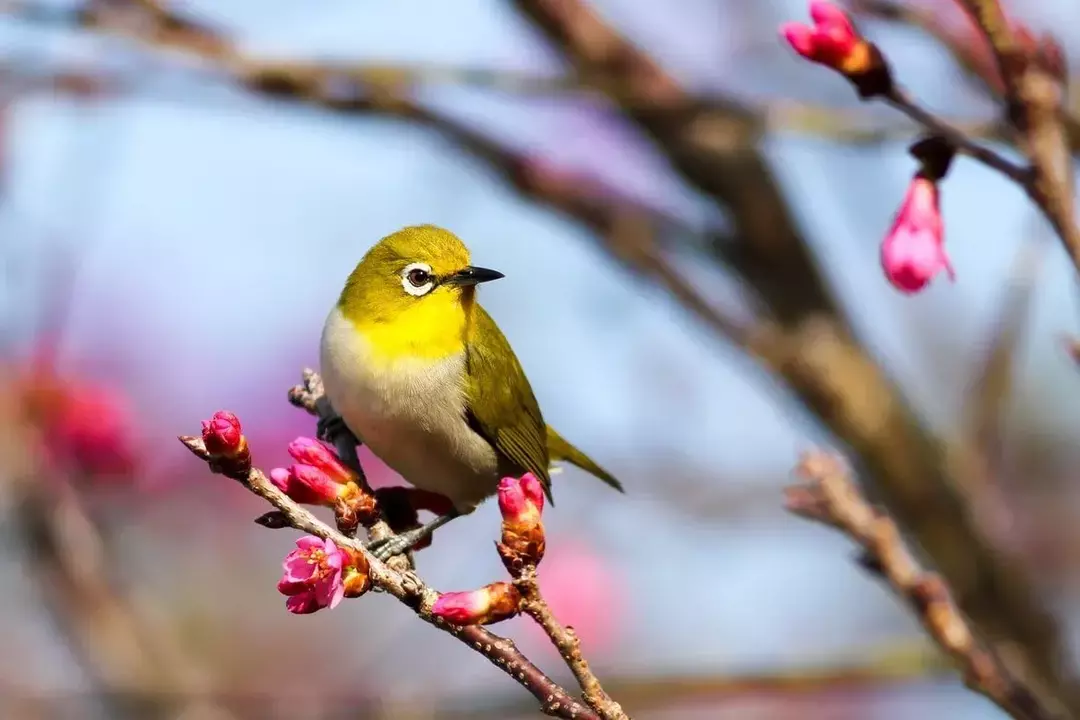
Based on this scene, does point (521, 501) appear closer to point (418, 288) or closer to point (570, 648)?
point (570, 648)

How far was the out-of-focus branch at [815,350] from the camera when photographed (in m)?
4.25

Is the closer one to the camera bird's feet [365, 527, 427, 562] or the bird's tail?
bird's feet [365, 527, 427, 562]

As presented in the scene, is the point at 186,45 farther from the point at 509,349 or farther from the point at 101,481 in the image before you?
the point at 101,481

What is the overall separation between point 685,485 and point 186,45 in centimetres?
428

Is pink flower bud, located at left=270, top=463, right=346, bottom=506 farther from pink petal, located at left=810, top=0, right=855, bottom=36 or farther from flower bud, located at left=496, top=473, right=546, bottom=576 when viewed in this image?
pink petal, located at left=810, top=0, right=855, bottom=36

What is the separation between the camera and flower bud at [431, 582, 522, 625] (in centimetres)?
227

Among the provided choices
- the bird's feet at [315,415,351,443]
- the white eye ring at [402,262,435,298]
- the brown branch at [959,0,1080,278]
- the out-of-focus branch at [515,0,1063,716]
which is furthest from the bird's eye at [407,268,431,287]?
the brown branch at [959,0,1080,278]

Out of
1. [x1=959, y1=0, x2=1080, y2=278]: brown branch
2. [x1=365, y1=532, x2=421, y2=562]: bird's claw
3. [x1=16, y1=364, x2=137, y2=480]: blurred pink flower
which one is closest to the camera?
[x1=959, y1=0, x2=1080, y2=278]: brown branch

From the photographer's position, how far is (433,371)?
3555 mm

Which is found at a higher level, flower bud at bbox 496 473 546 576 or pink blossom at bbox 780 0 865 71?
pink blossom at bbox 780 0 865 71

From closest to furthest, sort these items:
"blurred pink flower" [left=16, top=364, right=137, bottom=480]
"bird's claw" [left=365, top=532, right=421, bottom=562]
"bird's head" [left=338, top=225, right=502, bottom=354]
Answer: "bird's claw" [left=365, top=532, right=421, bottom=562] → "bird's head" [left=338, top=225, right=502, bottom=354] → "blurred pink flower" [left=16, top=364, right=137, bottom=480]

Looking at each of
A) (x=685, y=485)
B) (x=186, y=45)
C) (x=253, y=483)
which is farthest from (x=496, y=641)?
(x=685, y=485)

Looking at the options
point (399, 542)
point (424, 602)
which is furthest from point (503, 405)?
point (424, 602)

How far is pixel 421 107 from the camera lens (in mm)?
4430
